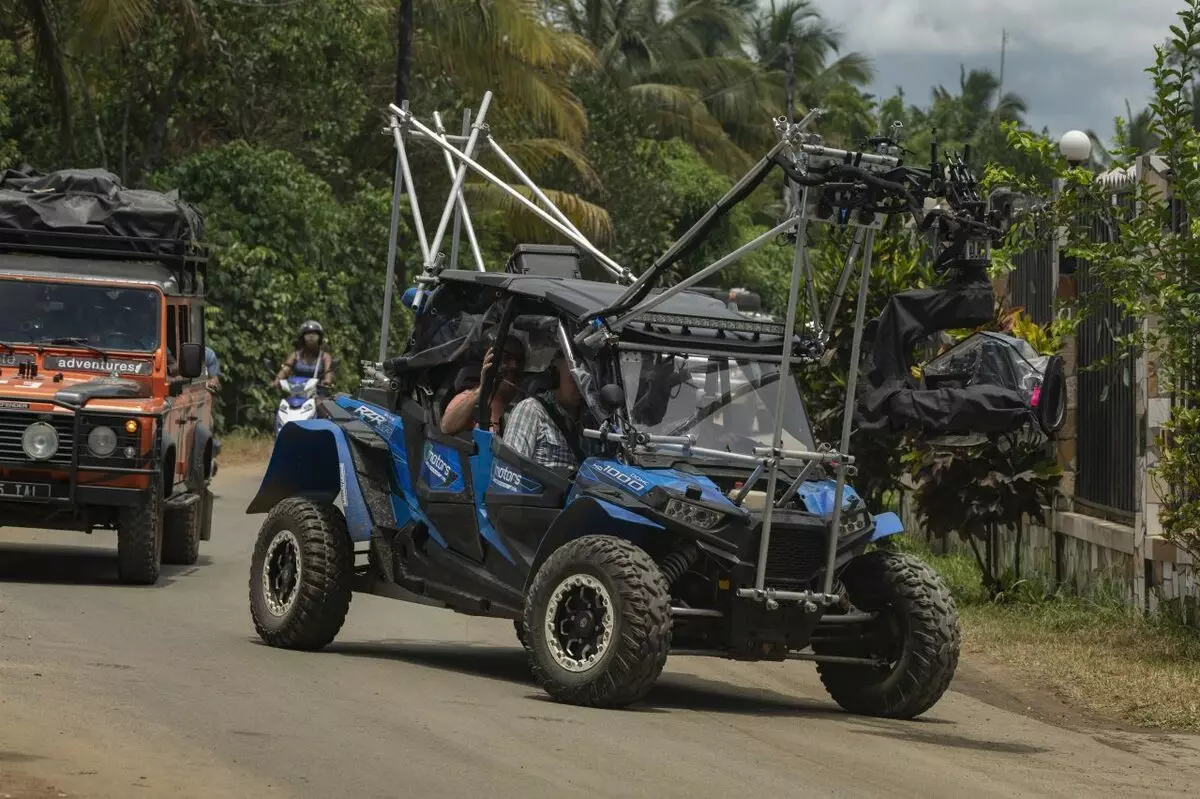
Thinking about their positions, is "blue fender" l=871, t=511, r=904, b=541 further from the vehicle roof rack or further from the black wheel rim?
the vehicle roof rack

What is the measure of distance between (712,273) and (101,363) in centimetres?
683

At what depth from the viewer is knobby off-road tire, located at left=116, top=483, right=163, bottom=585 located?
14680 mm

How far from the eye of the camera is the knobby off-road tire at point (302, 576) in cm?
1187

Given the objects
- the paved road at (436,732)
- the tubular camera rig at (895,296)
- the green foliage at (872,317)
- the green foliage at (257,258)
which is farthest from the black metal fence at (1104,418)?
the green foliage at (257,258)

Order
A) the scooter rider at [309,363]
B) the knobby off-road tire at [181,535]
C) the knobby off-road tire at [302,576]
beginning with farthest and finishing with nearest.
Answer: the scooter rider at [309,363]
the knobby off-road tire at [181,535]
the knobby off-road tire at [302,576]

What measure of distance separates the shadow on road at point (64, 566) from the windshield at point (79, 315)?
Answer: 68.9 inches

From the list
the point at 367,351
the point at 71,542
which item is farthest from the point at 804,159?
the point at 367,351

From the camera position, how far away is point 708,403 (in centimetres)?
1080

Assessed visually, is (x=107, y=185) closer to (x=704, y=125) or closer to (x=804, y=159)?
(x=804, y=159)

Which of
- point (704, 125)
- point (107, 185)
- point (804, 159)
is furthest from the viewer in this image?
point (704, 125)

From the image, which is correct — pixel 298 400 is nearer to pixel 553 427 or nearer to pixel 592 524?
pixel 553 427

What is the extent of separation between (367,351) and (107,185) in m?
19.7

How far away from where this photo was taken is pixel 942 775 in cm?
870

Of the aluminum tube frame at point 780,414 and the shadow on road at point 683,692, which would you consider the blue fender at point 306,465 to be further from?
the aluminum tube frame at point 780,414
